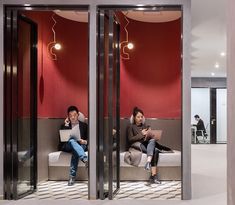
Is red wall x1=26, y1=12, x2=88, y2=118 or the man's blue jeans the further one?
red wall x1=26, y1=12, x2=88, y2=118

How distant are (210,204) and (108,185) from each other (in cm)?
125

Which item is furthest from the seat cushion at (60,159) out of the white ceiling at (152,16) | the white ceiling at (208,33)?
the white ceiling at (208,33)

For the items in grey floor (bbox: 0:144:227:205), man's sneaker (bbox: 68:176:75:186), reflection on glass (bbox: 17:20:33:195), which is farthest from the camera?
man's sneaker (bbox: 68:176:75:186)

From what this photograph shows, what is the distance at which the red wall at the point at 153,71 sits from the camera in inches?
257

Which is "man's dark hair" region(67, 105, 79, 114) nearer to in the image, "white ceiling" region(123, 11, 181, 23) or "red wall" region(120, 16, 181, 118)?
"red wall" region(120, 16, 181, 118)

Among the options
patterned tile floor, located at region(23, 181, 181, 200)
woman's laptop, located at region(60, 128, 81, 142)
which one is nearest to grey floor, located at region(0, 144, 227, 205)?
patterned tile floor, located at region(23, 181, 181, 200)

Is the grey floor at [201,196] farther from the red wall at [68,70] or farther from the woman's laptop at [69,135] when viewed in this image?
the red wall at [68,70]

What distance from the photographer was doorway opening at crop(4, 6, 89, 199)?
4699 millimetres

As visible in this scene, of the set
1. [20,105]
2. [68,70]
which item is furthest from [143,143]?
[20,105]

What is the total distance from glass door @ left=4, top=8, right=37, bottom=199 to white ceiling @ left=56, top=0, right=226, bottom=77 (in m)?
1.30

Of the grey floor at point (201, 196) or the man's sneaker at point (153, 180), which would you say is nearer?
the grey floor at point (201, 196)

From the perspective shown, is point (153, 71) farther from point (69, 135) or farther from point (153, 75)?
point (69, 135)

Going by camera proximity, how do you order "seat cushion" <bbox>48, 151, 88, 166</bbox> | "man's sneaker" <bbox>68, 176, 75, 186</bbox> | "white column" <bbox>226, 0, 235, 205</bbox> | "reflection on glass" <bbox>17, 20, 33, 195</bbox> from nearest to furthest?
"white column" <bbox>226, 0, 235, 205</bbox>, "reflection on glass" <bbox>17, 20, 33, 195</bbox>, "man's sneaker" <bbox>68, 176, 75, 186</bbox>, "seat cushion" <bbox>48, 151, 88, 166</bbox>

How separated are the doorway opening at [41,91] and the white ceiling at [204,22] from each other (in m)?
0.42
